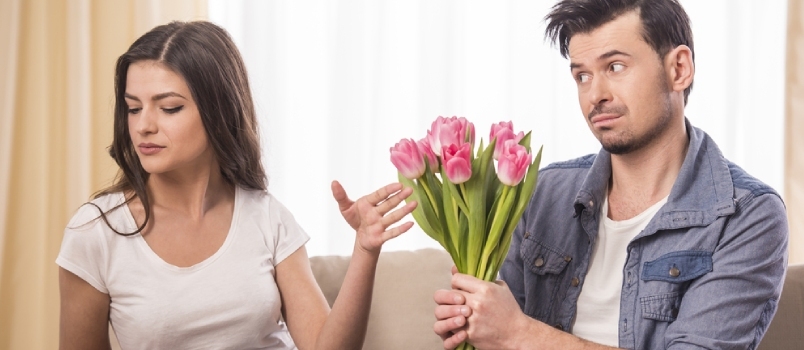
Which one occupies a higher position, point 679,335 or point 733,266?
point 733,266

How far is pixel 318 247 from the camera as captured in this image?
314cm

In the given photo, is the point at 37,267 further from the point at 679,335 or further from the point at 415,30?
the point at 679,335

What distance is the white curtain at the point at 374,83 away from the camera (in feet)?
10.1

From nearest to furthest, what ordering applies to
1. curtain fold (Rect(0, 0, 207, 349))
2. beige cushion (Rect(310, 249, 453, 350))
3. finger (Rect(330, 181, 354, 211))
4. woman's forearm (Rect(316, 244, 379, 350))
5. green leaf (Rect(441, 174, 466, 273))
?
1. green leaf (Rect(441, 174, 466, 273))
2. finger (Rect(330, 181, 354, 211))
3. woman's forearm (Rect(316, 244, 379, 350))
4. beige cushion (Rect(310, 249, 453, 350))
5. curtain fold (Rect(0, 0, 207, 349))

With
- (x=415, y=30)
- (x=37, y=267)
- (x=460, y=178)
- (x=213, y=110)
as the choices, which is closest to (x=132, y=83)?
(x=213, y=110)

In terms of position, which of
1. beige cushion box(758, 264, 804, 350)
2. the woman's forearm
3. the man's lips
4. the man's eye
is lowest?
beige cushion box(758, 264, 804, 350)

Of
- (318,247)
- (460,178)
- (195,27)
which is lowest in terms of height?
(318,247)

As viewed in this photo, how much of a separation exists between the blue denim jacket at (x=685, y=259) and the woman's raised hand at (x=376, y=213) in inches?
19.0

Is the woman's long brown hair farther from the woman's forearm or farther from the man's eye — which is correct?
the woman's forearm

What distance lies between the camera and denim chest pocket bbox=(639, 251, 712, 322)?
164 centimetres

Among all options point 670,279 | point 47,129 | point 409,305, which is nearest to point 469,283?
point 670,279

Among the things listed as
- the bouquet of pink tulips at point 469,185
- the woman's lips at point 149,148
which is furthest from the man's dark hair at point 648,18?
the woman's lips at point 149,148

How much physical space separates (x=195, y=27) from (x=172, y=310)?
615mm

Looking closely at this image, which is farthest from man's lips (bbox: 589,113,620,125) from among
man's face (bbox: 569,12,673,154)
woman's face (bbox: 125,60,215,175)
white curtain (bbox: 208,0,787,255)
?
white curtain (bbox: 208,0,787,255)
